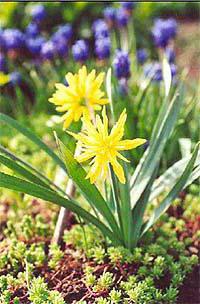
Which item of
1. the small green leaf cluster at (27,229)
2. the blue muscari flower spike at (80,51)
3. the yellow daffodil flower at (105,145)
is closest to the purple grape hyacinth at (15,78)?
the blue muscari flower spike at (80,51)

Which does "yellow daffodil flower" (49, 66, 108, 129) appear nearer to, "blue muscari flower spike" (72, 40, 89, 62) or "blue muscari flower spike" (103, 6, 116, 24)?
"blue muscari flower spike" (72, 40, 89, 62)

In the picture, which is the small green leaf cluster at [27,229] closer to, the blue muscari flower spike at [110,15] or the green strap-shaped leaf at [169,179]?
the green strap-shaped leaf at [169,179]

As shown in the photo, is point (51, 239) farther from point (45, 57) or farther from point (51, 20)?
point (51, 20)

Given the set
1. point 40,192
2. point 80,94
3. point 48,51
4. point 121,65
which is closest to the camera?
point 40,192

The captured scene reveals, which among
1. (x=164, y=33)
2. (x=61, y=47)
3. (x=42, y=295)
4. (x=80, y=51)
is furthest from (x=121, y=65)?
(x=42, y=295)

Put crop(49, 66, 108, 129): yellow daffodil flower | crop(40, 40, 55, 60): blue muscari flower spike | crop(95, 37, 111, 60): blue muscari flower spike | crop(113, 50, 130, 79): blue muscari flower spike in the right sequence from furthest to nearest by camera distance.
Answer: crop(40, 40, 55, 60): blue muscari flower spike < crop(95, 37, 111, 60): blue muscari flower spike < crop(113, 50, 130, 79): blue muscari flower spike < crop(49, 66, 108, 129): yellow daffodil flower

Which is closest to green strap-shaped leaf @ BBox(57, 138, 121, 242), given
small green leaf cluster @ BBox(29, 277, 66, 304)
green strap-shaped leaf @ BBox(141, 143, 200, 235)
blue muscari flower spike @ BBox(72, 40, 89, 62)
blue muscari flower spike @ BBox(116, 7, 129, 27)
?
green strap-shaped leaf @ BBox(141, 143, 200, 235)

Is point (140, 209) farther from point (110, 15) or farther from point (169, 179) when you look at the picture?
point (110, 15)

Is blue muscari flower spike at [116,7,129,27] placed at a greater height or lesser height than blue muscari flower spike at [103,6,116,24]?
lesser
